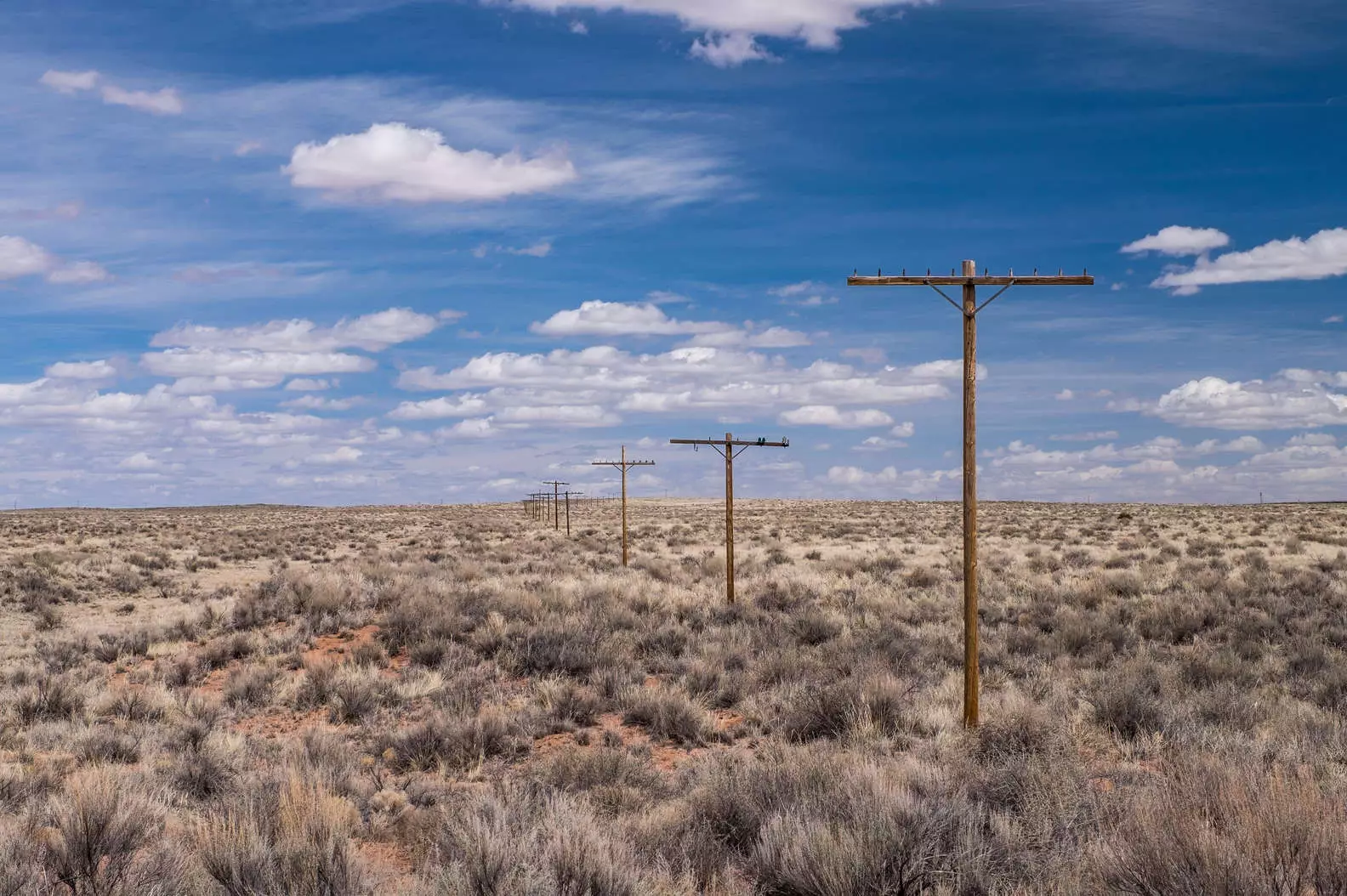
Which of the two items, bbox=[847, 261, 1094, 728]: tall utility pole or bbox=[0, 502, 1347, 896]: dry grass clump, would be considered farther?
bbox=[847, 261, 1094, 728]: tall utility pole

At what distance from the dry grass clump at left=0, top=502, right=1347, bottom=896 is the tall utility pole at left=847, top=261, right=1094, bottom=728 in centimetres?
88

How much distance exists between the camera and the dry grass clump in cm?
712

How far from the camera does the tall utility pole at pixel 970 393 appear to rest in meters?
13.0

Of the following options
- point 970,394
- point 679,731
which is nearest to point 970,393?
point 970,394

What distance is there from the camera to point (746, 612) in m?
24.9

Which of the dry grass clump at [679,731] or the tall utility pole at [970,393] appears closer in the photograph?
the dry grass clump at [679,731]

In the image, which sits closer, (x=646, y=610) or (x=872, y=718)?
(x=872, y=718)

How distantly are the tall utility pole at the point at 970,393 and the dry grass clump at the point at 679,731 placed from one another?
884mm

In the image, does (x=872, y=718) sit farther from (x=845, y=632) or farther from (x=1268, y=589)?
(x=1268, y=589)

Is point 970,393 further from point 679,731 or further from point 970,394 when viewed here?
point 679,731

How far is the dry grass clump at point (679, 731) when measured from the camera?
23.4ft

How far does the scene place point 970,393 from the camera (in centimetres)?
1318

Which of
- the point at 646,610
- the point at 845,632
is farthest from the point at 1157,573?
the point at 646,610

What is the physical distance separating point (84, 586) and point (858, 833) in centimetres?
3500
